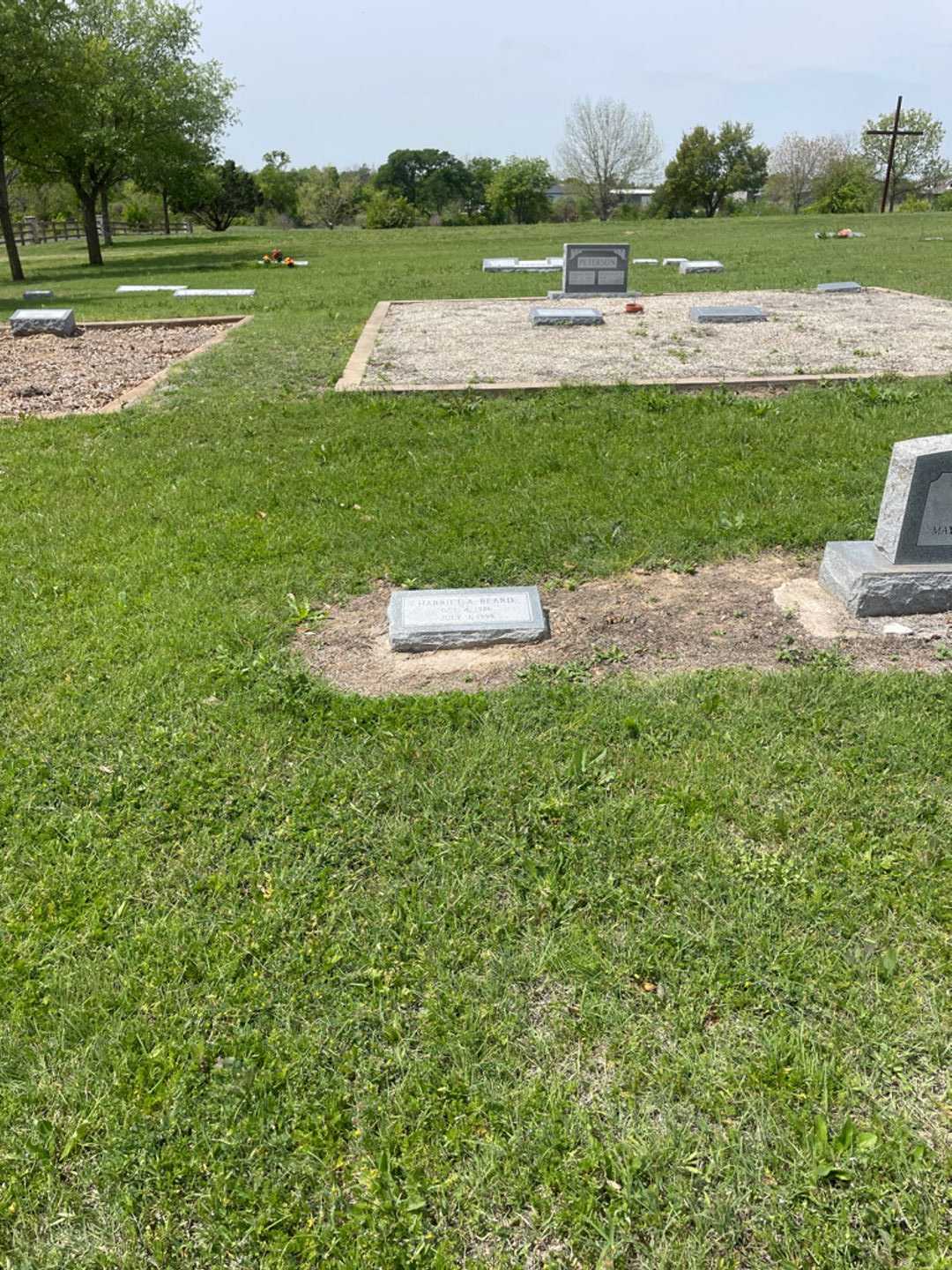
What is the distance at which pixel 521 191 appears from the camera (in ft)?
218

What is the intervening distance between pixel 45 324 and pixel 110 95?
14.1 m

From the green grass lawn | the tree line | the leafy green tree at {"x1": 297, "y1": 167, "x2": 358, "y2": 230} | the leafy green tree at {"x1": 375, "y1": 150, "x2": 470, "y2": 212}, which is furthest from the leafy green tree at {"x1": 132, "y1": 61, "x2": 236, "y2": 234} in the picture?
the leafy green tree at {"x1": 375, "y1": 150, "x2": 470, "y2": 212}

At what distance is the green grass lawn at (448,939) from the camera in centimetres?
189

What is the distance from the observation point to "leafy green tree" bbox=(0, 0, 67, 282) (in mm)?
18062

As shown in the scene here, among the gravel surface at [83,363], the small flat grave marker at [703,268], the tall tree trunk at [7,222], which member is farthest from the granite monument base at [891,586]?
the tall tree trunk at [7,222]

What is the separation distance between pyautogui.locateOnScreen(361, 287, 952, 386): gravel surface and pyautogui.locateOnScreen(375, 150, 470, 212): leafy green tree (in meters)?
72.6

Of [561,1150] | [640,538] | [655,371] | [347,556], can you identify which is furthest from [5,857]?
[655,371]

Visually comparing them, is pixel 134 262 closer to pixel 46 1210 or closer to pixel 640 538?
pixel 640 538

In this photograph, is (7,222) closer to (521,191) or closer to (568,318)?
(568,318)

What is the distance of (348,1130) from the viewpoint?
6.66ft

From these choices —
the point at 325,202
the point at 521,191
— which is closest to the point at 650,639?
the point at 521,191

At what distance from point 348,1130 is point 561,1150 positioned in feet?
1.59

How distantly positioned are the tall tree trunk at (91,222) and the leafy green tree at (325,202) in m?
51.0

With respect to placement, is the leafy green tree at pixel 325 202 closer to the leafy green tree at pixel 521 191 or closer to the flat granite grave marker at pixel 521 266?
the leafy green tree at pixel 521 191
